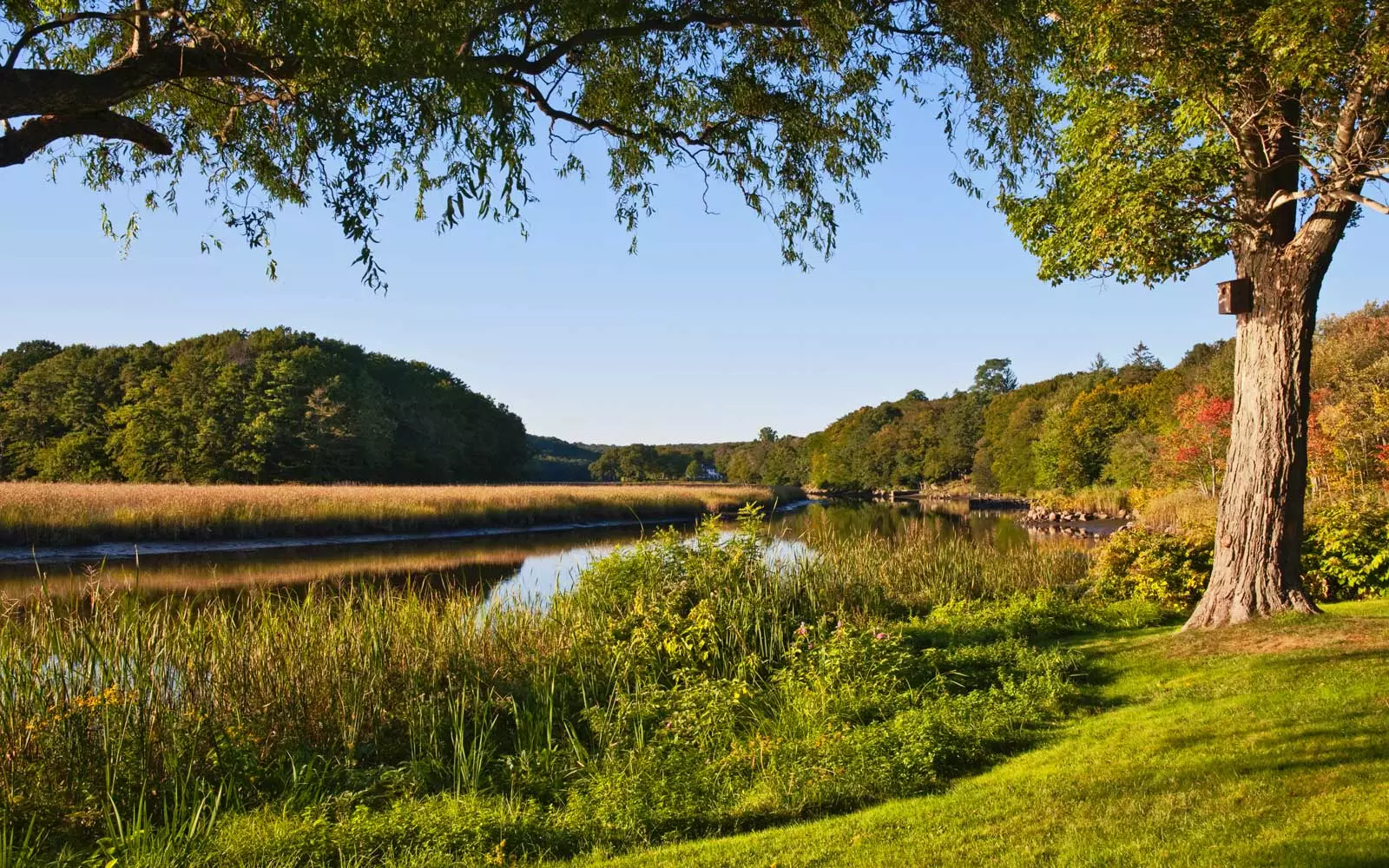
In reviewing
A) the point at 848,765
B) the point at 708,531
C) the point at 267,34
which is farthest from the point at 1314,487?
the point at 267,34

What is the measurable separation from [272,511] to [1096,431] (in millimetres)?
41326

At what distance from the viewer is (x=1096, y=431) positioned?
4591 cm

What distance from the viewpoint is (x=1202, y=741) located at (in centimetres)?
456

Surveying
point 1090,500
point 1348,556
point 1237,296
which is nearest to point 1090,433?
point 1090,500

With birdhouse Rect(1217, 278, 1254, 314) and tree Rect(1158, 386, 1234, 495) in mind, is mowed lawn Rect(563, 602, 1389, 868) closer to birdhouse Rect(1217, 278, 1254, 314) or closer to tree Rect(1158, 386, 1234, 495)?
birdhouse Rect(1217, 278, 1254, 314)

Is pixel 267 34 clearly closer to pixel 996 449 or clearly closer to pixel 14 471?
pixel 14 471

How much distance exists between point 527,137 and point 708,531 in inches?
194

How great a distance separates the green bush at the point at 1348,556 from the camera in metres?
9.59

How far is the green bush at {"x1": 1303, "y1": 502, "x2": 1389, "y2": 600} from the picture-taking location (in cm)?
959

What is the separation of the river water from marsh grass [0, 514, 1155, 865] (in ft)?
6.56

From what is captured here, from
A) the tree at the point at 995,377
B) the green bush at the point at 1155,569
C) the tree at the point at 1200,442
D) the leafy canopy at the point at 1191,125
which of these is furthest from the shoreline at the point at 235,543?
the tree at the point at 995,377

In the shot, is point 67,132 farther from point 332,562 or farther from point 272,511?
point 272,511

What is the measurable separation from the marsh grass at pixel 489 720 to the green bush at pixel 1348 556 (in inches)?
178

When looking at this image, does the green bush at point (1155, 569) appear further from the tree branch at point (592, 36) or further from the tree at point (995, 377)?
the tree at point (995, 377)
